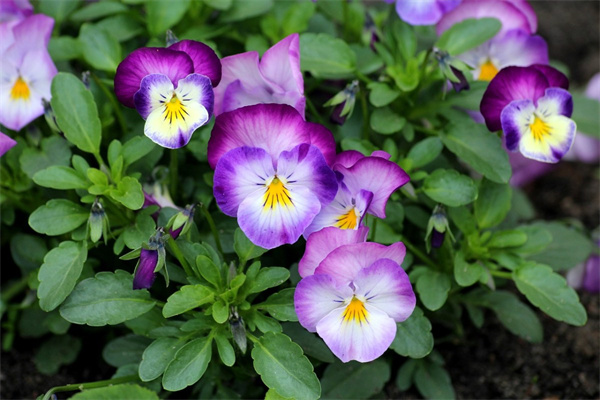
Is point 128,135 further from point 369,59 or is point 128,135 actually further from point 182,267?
point 369,59

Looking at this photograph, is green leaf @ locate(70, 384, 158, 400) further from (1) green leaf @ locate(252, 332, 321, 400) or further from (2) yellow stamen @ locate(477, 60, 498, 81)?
(2) yellow stamen @ locate(477, 60, 498, 81)

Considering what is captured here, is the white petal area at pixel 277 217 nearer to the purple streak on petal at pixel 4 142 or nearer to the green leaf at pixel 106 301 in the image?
the green leaf at pixel 106 301

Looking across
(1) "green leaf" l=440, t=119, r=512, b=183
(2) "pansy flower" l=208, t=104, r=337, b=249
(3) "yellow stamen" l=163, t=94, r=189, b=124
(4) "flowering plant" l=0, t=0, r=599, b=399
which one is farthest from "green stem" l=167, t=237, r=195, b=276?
(1) "green leaf" l=440, t=119, r=512, b=183

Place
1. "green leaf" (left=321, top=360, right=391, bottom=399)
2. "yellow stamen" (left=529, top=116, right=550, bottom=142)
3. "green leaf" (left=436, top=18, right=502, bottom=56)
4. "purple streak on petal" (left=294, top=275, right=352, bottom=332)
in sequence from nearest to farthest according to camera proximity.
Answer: "purple streak on petal" (left=294, top=275, right=352, bottom=332) < "yellow stamen" (left=529, top=116, right=550, bottom=142) < "green leaf" (left=321, top=360, right=391, bottom=399) < "green leaf" (left=436, top=18, right=502, bottom=56)

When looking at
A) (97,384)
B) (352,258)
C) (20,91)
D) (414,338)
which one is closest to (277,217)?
(352,258)

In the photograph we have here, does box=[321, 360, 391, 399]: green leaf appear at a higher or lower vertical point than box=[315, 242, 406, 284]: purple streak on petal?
lower

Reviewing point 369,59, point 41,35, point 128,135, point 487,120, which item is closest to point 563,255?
point 487,120

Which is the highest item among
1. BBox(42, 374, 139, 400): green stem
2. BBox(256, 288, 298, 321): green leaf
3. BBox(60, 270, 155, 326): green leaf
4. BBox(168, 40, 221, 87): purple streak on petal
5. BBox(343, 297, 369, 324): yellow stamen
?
BBox(168, 40, 221, 87): purple streak on petal
